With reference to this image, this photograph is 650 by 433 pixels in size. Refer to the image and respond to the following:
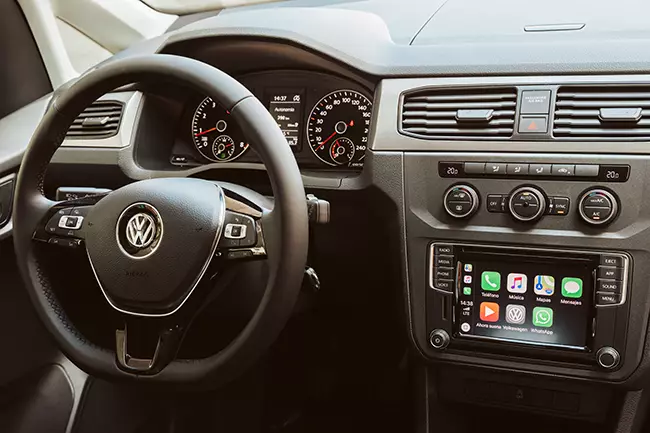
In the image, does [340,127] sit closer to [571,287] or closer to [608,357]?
[571,287]

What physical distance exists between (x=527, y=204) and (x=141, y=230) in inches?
23.8

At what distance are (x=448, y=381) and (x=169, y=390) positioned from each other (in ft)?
1.96

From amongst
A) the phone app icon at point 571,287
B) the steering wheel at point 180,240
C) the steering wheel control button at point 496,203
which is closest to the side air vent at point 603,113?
the steering wheel control button at point 496,203

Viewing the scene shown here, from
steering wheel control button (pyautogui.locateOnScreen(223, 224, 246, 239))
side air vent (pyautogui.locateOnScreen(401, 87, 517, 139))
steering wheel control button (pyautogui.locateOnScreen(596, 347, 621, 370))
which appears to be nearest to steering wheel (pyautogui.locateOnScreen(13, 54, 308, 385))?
steering wheel control button (pyautogui.locateOnScreen(223, 224, 246, 239))

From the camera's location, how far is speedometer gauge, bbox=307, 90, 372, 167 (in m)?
1.35

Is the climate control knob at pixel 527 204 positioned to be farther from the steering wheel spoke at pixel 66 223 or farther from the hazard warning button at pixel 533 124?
the steering wheel spoke at pixel 66 223

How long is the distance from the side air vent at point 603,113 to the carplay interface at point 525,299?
212 mm

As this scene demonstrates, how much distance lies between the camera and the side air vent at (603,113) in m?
1.08

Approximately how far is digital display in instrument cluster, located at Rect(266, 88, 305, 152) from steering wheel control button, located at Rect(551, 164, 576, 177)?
1.69 ft

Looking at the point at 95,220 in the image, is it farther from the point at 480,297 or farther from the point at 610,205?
the point at 610,205

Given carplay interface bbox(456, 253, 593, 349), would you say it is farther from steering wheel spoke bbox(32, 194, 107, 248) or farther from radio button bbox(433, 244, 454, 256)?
steering wheel spoke bbox(32, 194, 107, 248)

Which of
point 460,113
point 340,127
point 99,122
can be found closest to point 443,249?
point 460,113

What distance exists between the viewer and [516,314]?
1178 millimetres

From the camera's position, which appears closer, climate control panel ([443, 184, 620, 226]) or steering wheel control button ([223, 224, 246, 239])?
steering wheel control button ([223, 224, 246, 239])
